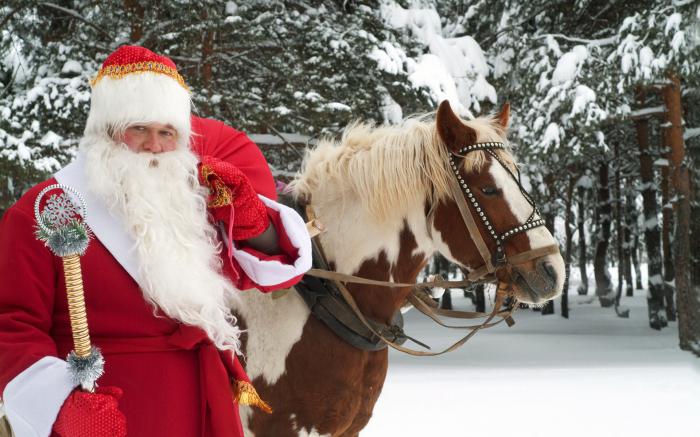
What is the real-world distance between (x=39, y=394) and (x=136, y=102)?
84cm

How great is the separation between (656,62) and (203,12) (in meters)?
5.82

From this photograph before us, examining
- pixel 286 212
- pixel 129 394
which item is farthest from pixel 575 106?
pixel 129 394

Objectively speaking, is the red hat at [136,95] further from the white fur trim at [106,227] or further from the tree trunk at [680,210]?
the tree trunk at [680,210]

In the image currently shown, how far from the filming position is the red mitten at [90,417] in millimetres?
1638

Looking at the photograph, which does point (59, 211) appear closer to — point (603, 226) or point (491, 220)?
point (491, 220)

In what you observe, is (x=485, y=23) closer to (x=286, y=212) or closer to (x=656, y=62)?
(x=656, y=62)

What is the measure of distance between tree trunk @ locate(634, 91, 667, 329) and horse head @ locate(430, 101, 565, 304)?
40.2 ft

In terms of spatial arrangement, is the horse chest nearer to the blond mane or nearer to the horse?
the horse

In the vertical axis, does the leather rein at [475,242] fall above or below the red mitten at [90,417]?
above

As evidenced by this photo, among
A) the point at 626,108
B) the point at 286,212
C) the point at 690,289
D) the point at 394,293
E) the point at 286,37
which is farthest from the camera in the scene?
the point at 690,289

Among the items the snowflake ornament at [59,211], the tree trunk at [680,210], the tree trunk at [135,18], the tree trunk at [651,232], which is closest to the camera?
the snowflake ornament at [59,211]

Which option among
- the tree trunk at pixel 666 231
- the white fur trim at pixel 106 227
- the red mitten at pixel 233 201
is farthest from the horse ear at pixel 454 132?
the tree trunk at pixel 666 231

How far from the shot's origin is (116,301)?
1.87 metres

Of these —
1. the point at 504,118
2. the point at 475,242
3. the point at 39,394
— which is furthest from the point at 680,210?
the point at 39,394
